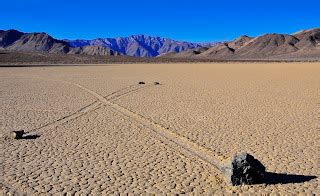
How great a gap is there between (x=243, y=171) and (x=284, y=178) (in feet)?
2.62

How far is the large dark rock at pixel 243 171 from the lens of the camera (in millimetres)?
5695

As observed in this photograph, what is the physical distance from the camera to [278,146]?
26.6ft

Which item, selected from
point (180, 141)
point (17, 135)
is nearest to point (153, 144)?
point (180, 141)

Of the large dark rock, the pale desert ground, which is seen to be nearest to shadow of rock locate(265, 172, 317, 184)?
the pale desert ground

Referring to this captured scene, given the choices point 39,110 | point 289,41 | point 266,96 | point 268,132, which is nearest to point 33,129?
point 39,110

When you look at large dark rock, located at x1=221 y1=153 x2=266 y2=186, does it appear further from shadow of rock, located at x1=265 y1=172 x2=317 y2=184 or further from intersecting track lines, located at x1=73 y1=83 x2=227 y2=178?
intersecting track lines, located at x1=73 y1=83 x2=227 y2=178

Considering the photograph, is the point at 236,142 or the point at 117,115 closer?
the point at 236,142

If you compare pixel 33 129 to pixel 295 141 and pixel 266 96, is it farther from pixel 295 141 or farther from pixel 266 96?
pixel 266 96

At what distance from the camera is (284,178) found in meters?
6.17

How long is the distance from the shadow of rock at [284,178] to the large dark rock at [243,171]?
241 mm

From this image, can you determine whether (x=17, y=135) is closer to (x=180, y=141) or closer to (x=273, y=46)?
(x=180, y=141)

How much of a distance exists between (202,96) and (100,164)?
10268mm

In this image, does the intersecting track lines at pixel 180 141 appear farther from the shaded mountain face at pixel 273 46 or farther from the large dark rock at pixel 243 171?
the shaded mountain face at pixel 273 46

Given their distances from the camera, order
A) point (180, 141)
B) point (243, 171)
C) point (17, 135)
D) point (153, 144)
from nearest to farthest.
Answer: point (243, 171)
point (153, 144)
point (180, 141)
point (17, 135)
